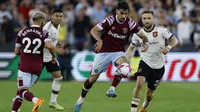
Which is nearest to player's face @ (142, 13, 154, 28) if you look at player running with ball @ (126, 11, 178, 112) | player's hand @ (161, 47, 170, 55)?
player running with ball @ (126, 11, 178, 112)

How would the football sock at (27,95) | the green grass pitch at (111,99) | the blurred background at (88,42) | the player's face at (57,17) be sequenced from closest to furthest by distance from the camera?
the football sock at (27,95) < the player's face at (57,17) < the green grass pitch at (111,99) < the blurred background at (88,42)

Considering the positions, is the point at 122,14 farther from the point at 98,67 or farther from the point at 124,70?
the point at 98,67

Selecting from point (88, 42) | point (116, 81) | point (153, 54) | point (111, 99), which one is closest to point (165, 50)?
point (153, 54)

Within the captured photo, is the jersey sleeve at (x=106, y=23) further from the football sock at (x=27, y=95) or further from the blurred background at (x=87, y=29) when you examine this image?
the blurred background at (x=87, y=29)

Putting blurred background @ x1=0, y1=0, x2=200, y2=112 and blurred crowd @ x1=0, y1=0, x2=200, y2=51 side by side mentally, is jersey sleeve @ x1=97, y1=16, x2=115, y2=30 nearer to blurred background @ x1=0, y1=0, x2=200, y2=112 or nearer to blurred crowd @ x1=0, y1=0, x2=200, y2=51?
blurred background @ x1=0, y1=0, x2=200, y2=112

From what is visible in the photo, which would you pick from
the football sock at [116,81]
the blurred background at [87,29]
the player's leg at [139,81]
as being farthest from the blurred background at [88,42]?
the player's leg at [139,81]

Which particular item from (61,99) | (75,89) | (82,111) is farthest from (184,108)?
(75,89)

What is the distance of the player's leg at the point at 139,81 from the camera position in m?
13.9

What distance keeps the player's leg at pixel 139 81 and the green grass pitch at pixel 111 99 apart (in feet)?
5.84

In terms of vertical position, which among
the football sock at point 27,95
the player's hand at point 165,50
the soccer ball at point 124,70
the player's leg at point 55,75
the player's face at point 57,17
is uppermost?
the player's face at point 57,17

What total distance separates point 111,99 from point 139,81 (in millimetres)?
4952

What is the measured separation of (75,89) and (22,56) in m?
8.60

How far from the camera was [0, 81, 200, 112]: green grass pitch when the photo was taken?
1633 centimetres

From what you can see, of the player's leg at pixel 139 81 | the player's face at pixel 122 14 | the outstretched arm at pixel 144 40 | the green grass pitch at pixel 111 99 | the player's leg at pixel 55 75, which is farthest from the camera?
the green grass pitch at pixel 111 99
